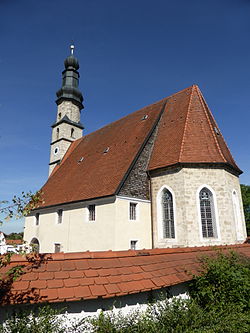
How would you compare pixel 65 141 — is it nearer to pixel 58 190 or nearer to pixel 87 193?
pixel 58 190

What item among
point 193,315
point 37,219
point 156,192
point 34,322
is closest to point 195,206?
point 156,192

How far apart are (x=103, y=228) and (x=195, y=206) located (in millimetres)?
4843

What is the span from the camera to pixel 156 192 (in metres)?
13.1

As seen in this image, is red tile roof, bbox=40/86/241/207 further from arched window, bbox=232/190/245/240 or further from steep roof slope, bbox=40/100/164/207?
arched window, bbox=232/190/245/240

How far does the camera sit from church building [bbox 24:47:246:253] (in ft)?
38.4

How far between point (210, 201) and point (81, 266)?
918cm

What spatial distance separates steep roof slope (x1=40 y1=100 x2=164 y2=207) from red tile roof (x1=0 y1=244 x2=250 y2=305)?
21.8ft

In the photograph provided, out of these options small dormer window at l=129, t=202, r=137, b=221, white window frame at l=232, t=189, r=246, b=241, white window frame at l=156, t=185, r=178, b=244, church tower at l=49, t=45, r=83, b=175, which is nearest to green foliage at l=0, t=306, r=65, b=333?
small dormer window at l=129, t=202, r=137, b=221

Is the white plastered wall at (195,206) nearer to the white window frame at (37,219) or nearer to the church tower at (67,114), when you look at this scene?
the white window frame at (37,219)

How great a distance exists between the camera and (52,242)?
15.8 m

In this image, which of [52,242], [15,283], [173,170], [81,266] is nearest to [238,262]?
[81,266]

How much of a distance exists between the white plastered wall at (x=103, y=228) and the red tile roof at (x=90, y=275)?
19.2 ft

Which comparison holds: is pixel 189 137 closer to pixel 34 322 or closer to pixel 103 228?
→ pixel 103 228

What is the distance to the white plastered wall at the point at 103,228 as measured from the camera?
1160 cm
